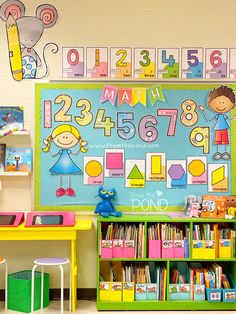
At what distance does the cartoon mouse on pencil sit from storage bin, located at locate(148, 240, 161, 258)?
1754 mm

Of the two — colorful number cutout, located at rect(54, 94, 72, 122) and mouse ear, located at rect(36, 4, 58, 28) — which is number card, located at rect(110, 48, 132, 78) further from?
mouse ear, located at rect(36, 4, 58, 28)

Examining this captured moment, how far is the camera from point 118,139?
4.38 metres

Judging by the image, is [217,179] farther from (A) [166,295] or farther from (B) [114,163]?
(A) [166,295]

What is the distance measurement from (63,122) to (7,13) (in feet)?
3.58

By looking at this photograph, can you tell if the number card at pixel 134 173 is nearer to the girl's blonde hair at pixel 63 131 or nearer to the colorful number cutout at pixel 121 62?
the girl's blonde hair at pixel 63 131

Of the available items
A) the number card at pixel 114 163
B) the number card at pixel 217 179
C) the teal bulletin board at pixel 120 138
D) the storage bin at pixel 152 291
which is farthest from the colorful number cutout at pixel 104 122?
the storage bin at pixel 152 291

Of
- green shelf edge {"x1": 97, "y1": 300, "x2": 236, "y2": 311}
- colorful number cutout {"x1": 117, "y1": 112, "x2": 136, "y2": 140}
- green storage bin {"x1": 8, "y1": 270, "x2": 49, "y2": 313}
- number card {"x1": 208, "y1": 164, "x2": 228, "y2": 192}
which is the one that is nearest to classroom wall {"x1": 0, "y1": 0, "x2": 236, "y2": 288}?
green storage bin {"x1": 8, "y1": 270, "x2": 49, "y2": 313}

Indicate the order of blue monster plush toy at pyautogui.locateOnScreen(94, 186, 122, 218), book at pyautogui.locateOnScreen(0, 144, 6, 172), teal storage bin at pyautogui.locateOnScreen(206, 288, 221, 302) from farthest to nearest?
book at pyautogui.locateOnScreen(0, 144, 6, 172)
blue monster plush toy at pyautogui.locateOnScreen(94, 186, 122, 218)
teal storage bin at pyautogui.locateOnScreen(206, 288, 221, 302)

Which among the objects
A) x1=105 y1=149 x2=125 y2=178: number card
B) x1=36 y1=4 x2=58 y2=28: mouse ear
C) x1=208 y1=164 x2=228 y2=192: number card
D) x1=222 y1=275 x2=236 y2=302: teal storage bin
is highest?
x1=36 y1=4 x2=58 y2=28: mouse ear

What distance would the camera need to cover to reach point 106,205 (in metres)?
4.21

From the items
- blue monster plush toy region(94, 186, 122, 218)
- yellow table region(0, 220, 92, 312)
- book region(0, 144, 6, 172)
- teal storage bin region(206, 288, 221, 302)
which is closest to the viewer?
yellow table region(0, 220, 92, 312)

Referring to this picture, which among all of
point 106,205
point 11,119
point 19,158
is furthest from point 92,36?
point 106,205

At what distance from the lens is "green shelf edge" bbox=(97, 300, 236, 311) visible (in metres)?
4.10

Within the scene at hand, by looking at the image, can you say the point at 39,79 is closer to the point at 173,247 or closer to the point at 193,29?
the point at 193,29
